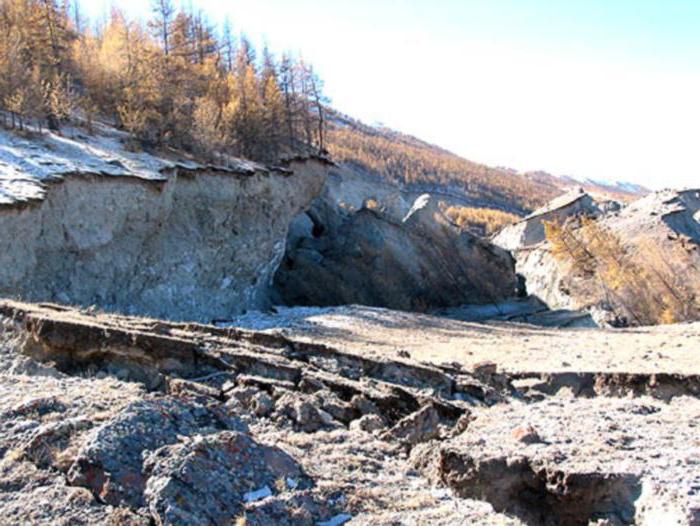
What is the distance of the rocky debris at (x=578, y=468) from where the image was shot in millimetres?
4797

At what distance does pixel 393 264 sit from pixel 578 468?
27007 millimetres

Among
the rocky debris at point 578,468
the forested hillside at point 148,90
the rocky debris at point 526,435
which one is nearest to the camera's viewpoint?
the rocky debris at point 578,468

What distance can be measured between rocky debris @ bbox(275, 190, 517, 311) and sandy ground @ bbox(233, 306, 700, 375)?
5.95 meters

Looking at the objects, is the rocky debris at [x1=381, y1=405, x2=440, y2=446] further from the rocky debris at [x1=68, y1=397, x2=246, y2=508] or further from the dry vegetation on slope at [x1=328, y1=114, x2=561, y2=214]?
the dry vegetation on slope at [x1=328, y1=114, x2=561, y2=214]

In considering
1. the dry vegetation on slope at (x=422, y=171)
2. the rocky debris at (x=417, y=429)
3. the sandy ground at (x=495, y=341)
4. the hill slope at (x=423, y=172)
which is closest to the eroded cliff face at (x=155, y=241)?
the sandy ground at (x=495, y=341)

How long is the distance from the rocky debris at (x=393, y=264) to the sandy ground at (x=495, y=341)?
19.5ft

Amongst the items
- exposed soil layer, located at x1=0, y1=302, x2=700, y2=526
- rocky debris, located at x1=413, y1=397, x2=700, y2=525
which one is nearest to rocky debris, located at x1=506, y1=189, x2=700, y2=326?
exposed soil layer, located at x1=0, y1=302, x2=700, y2=526

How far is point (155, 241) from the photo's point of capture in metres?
20.1

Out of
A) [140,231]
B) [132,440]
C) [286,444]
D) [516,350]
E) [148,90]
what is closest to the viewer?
[132,440]

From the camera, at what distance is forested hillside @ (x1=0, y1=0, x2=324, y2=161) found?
837 inches

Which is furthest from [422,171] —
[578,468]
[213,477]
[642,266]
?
[213,477]

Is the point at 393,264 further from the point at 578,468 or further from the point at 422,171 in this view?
the point at 422,171

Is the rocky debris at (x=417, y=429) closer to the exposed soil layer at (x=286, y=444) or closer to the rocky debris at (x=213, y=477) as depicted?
the exposed soil layer at (x=286, y=444)

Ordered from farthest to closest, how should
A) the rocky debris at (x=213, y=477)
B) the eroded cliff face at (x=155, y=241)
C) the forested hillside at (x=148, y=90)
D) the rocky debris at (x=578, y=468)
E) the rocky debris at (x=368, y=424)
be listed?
the forested hillside at (x=148, y=90) < the eroded cliff face at (x=155, y=241) < the rocky debris at (x=368, y=424) < the rocky debris at (x=578, y=468) < the rocky debris at (x=213, y=477)
